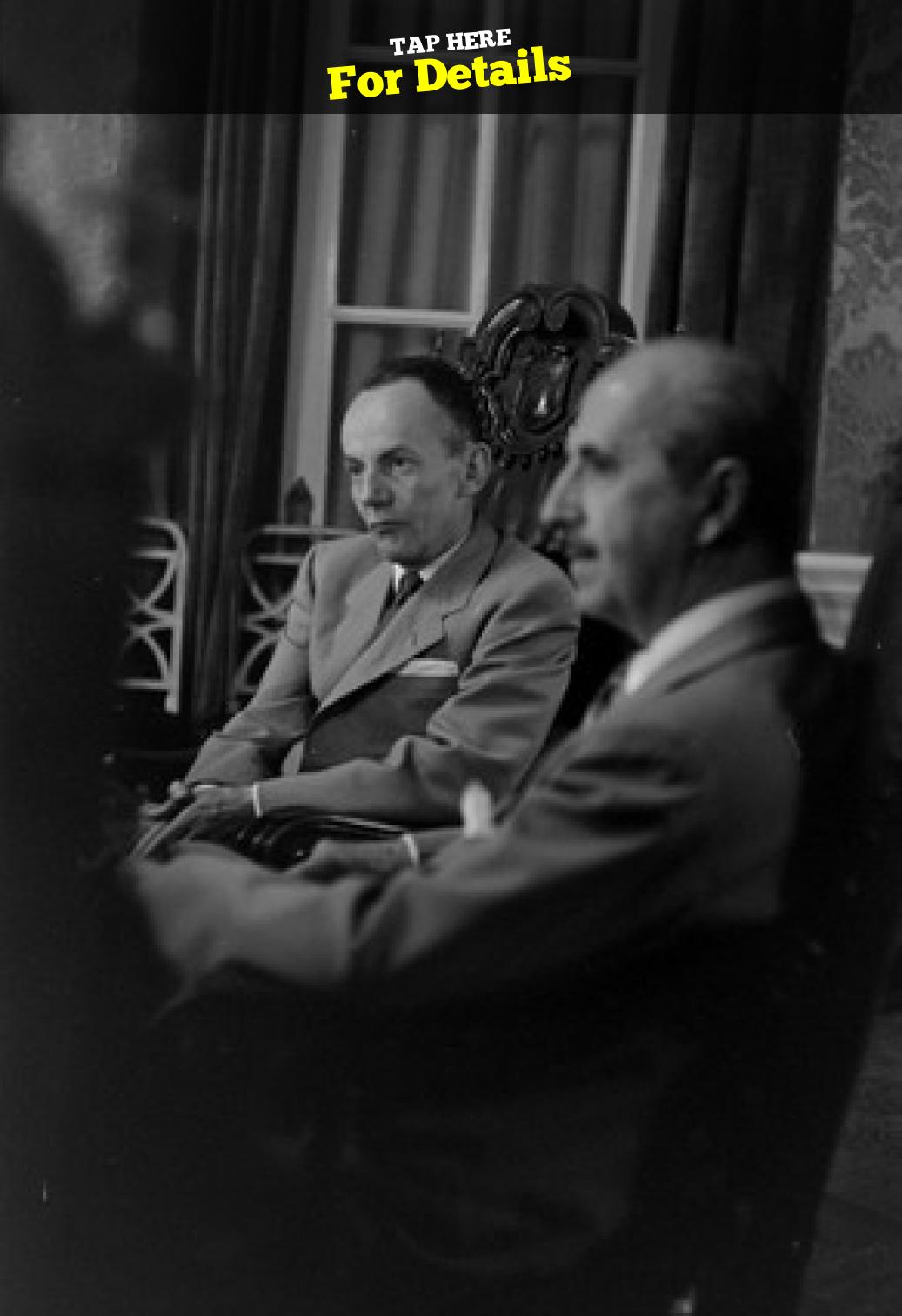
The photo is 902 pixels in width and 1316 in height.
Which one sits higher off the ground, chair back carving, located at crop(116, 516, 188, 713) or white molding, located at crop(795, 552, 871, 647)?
white molding, located at crop(795, 552, 871, 647)

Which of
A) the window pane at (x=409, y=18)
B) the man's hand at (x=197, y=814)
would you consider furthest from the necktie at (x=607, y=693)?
the window pane at (x=409, y=18)

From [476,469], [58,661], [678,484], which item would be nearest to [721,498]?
[678,484]

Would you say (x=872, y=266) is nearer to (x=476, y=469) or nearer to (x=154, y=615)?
(x=476, y=469)

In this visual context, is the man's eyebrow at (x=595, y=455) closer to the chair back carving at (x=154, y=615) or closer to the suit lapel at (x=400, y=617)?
the suit lapel at (x=400, y=617)

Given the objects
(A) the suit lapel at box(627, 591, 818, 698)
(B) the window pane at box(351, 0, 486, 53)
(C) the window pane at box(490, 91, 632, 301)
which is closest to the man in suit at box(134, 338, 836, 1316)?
(A) the suit lapel at box(627, 591, 818, 698)

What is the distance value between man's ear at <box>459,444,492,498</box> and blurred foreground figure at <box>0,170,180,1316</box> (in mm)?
181

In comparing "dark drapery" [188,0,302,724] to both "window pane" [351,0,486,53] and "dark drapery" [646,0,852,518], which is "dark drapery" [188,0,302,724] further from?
"dark drapery" [646,0,852,518]

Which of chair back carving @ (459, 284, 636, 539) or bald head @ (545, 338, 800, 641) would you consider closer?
bald head @ (545, 338, 800, 641)

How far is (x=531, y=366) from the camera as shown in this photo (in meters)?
0.87

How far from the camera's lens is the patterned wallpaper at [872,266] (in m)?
0.83

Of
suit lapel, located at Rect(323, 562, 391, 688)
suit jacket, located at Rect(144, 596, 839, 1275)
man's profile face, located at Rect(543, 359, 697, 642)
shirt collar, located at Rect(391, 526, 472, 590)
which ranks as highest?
man's profile face, located at Rect(543, 359, 697, 642)

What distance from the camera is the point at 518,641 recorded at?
84 centimetres

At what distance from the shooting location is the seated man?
2.70 ft

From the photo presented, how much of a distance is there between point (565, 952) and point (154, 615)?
0.32 metres
